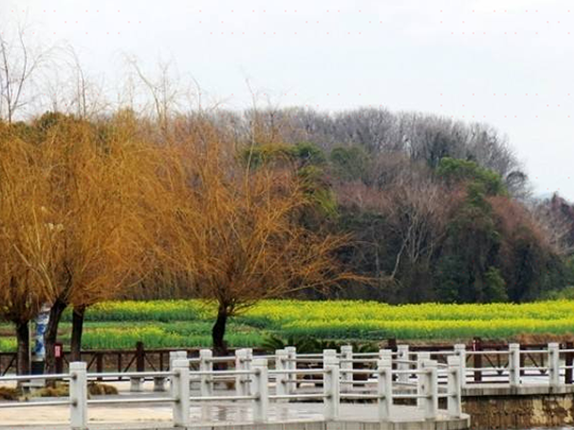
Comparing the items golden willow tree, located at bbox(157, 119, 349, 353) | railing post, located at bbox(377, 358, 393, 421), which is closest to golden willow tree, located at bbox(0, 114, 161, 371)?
golden willow tree, located at bbox(157, 119, 349, 353)

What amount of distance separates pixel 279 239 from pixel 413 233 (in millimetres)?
47668

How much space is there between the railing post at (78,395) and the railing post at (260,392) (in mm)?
3012

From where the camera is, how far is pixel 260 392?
25984 mm

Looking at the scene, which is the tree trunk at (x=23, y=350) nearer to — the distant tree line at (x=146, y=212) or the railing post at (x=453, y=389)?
the distant tree line at (x=146, y=212)

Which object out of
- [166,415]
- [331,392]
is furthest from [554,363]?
[331,392]

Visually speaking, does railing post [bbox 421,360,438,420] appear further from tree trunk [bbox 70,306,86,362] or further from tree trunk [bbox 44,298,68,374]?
tree trunk [bbox 70,306,86,362]

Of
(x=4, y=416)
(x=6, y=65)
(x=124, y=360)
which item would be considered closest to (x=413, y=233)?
(x=124, y=360)

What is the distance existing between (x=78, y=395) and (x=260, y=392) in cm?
327

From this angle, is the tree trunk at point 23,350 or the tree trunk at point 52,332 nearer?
the tree trunk at point 52,332

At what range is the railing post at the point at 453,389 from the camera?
29.5 m

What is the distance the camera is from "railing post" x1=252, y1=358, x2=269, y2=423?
85.2 feet

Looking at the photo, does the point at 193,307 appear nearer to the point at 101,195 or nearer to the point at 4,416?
the point at 101,195

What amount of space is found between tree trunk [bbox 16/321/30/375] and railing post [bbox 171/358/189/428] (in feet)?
49.6

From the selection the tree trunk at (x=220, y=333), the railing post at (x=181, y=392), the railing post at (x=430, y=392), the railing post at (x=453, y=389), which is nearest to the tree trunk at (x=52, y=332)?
the tree trunk at (x=220, y=333)
